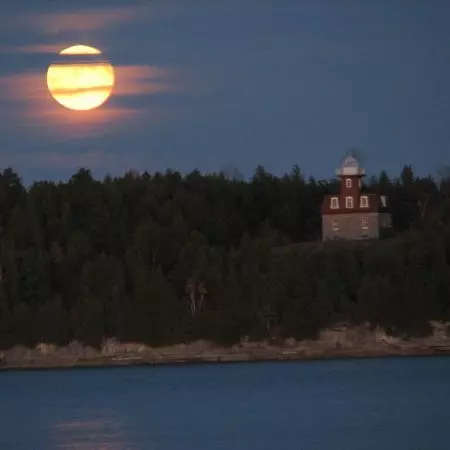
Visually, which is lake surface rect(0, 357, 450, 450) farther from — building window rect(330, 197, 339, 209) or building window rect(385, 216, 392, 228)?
building window rect(385, 216, 392, 228)

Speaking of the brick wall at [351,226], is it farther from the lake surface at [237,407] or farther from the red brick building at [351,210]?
the lake surface at [237,407]

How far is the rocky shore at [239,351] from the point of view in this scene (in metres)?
68.6

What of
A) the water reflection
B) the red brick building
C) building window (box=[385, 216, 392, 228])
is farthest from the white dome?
the water reflection

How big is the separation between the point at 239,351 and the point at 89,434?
3083cm

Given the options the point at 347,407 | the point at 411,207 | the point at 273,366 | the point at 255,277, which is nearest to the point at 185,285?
the point at 255,277

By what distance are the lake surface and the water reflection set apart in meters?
0.02

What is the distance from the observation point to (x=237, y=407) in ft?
151

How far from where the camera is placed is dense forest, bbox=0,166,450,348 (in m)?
69.1

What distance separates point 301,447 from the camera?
115ft

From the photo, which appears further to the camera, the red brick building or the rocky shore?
the red brick building

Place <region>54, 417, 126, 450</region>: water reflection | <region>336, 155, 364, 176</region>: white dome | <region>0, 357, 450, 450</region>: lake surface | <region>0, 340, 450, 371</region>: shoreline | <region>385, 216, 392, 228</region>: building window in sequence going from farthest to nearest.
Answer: <region>385, 216, 392, 228</region>: building window < <region>336, 155, 364, 176</region>: white dome < <region>0, 340, 450, 371</region>: shoreline < <region>0, 357, 450, 450</region>: lake surface < <region>54, 417, 126, 450</region>: water reflection

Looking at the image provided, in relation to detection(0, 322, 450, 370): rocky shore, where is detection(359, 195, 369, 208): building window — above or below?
above

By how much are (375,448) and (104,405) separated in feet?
50.4

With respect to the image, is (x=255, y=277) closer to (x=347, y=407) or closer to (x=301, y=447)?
(x=347, y=407)
